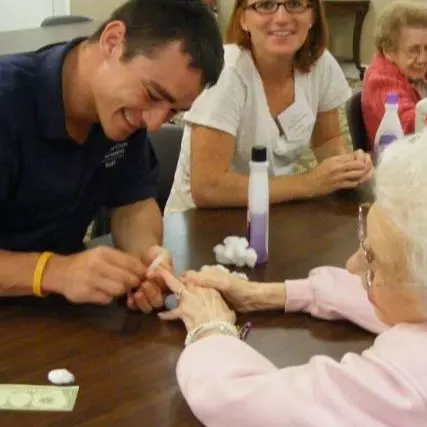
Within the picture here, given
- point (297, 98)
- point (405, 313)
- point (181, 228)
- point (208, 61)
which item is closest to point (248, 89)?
point (297, 98)

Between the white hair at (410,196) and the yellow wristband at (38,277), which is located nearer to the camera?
the white hair at (410,196)

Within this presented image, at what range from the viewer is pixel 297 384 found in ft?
3.55

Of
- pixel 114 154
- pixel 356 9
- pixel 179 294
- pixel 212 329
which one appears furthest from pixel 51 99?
pixel 356 9

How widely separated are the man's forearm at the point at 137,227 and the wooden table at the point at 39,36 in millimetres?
1799

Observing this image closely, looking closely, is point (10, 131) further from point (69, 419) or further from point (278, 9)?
point (278, 9)

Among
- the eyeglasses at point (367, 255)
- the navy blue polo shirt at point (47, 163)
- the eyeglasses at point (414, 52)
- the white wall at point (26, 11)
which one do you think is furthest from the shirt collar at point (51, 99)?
the white wall at point (26, 11)

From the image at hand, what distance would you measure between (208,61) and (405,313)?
643mm

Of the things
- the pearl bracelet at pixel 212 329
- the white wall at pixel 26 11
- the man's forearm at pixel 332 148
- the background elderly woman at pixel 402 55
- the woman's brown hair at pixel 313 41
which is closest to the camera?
the pearl bracelet at pixel 212 329

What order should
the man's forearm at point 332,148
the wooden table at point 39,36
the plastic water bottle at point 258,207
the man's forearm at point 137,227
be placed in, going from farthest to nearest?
1. the wooden table at point 39,36
2. the man's forearm at point 332,148
3. the man's forearm at point 137,227
4. the plastic water bottle at point 258,207

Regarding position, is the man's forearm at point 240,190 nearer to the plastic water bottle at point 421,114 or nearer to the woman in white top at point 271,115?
the woman in white top at point 271,115

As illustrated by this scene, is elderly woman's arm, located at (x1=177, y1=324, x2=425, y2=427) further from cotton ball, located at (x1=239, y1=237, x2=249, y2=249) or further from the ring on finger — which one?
cotton ball, located at (x1=239, y1=237, x2=249, y2=249)

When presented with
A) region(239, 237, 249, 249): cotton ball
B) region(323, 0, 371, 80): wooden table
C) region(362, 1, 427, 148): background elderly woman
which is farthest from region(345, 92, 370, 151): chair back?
region(323, 0, 371, 80): wooden table

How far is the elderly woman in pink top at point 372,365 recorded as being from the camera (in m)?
1.02

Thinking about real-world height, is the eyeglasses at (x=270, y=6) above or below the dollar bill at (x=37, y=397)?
above
